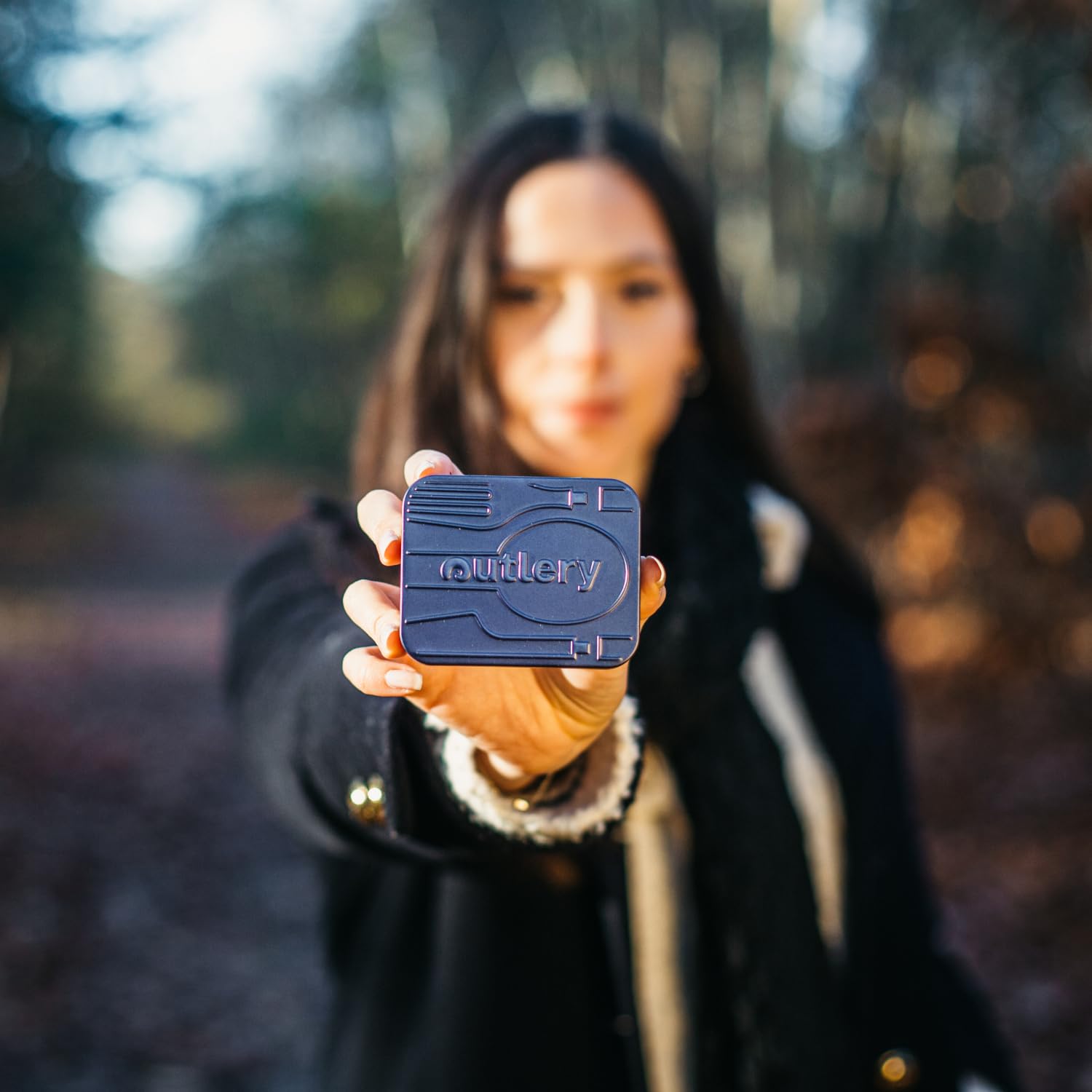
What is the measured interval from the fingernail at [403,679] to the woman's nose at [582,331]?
33.9 inches

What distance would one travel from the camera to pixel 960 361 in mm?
5254

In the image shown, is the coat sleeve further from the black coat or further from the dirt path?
the dirt path

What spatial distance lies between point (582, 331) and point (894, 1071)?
5.01ft

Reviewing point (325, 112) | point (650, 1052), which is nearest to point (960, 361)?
point (650, 1052)

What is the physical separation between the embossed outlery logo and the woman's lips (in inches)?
27.3

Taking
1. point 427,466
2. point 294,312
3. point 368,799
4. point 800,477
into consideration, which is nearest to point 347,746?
point 368,799

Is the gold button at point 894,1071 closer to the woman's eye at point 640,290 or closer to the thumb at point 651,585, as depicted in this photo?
the thumb at point 651,585

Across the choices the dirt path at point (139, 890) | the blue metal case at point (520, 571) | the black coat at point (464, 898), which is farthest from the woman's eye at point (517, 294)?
the dirt path at point (139, 890)

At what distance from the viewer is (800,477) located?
5.58m

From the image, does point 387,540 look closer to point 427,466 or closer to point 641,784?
point 427,466

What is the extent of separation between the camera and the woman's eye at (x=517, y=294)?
5.48 ft

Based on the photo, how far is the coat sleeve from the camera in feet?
3.47

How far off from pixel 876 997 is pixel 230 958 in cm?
329

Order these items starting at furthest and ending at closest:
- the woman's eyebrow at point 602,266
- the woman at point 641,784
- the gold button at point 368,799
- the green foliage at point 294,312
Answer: the green foliage at point 294,312 → the woman's eyebrow at point 602,266 → the woman at point 641,784 → the gold button at point 368,799
